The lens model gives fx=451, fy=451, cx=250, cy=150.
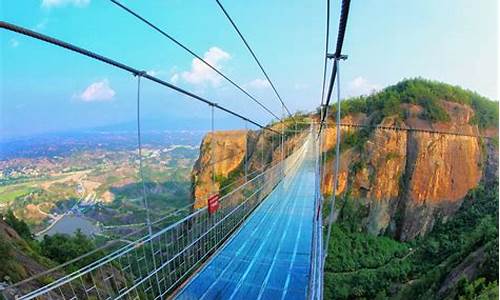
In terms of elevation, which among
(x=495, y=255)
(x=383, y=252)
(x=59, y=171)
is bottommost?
(x=383, y=252)

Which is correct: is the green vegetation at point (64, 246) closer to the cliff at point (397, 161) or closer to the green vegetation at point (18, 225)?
the green vegetation at point (18, 225)

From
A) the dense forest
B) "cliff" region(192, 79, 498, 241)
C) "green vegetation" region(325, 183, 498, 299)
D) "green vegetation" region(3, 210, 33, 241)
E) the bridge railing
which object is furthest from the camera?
"cliff" region(192, 79, 498, 241)

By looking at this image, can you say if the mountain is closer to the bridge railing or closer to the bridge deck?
the bridge deck

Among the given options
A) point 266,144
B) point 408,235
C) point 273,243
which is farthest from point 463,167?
point 273,243

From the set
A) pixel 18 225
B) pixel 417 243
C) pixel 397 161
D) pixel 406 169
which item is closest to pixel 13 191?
pixel 18 225

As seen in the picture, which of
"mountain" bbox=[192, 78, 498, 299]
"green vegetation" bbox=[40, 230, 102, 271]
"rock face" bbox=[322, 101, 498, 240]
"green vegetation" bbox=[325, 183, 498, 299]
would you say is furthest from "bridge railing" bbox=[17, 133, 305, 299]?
"rock face" bbox=[322, 101, 498, 240]

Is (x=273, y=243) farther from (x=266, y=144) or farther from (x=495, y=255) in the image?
(x=266, y=144)

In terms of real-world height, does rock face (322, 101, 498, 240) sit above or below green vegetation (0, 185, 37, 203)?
below

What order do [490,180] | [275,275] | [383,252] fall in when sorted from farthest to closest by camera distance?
1. [490,180]
2. [383,252]
3. [275,275]
